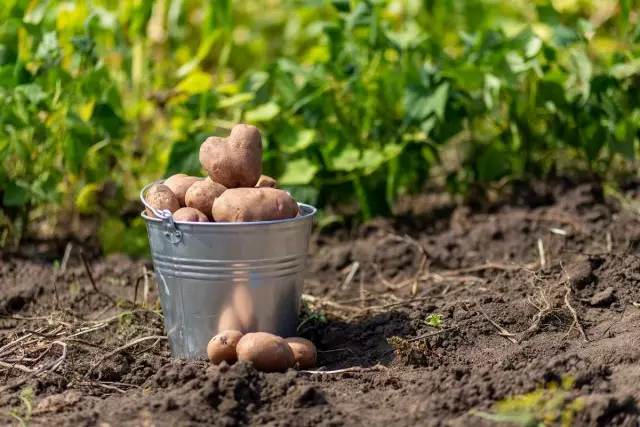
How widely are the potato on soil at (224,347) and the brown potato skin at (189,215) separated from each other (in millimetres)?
357

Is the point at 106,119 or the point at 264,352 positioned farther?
the point at 106,119

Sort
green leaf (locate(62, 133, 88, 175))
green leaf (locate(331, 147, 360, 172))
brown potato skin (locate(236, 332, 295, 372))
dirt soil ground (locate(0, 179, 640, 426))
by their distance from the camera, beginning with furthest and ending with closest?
1. green leaf (locate(331, 147, 360, 172))
2. green leaf (locate(62, 133, 88, 175))
3. brown potato skin (locate(236, 332, 295, 372))
4. dirt soil ground (locate(0, 179, 640, 426))

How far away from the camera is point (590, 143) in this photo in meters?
4.43

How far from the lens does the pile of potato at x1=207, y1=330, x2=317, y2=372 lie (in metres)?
2.72

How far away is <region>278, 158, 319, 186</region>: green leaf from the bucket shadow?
1.11 metres

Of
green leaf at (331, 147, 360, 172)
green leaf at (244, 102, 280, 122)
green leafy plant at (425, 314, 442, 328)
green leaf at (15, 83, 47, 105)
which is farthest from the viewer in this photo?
green leaf at (331, 147, 360, 172)

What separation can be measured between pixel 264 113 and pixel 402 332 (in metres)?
1.55

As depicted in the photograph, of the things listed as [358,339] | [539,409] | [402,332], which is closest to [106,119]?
[358,339]

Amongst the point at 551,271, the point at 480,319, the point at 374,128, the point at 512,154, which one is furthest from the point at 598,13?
the point at 480,319

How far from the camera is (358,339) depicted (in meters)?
3.20

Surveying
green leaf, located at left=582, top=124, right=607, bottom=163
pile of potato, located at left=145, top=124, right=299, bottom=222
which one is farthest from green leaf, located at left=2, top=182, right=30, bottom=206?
green leaf, located at left=582, top=124, right=607, bottom=163

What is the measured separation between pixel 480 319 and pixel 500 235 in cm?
117

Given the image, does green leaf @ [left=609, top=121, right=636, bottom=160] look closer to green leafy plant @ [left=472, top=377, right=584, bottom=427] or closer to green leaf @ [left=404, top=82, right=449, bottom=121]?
green leaf @ [left=404, top=82, right=449, bottom=121]

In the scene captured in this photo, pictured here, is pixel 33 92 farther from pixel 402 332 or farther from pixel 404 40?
pixel 402 332
